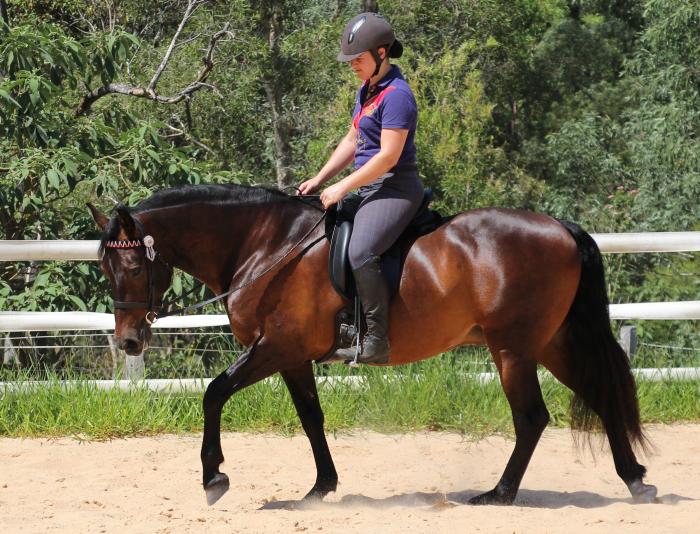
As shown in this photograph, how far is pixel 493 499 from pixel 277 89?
38.0 feet

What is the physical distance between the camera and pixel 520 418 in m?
5.14

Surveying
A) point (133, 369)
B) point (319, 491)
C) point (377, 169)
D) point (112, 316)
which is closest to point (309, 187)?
point (377, 169)

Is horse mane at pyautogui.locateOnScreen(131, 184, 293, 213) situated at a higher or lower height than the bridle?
higher

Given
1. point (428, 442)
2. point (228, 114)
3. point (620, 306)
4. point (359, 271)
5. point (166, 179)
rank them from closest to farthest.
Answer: point (359, 271), point (428, 442), point (620, 306), point (166, 179), point (228, 114)

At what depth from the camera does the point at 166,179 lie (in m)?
8.20

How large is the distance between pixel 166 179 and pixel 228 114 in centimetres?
738

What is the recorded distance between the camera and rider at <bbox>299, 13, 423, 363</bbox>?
4.81 metres

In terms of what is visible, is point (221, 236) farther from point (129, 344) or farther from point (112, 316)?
point (112, 316)

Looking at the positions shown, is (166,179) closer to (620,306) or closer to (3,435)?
(3,435)

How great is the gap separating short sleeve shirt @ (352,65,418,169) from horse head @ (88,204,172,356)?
1.15 meters

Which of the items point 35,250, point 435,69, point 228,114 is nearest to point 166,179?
point 35,250

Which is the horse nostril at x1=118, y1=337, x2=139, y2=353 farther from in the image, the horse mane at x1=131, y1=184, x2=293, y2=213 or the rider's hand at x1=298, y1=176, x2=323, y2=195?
the rider's hand at x1=298, y1=176, x2=323, y2=195

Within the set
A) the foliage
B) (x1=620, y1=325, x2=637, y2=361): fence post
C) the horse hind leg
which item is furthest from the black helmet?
(x1=620, y1=325, x2=637, y2=361): fence post

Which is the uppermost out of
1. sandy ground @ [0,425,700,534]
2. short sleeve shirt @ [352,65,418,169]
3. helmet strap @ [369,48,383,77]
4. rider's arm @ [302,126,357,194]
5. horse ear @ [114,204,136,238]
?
helmet strap @ [369,48,383,77]
